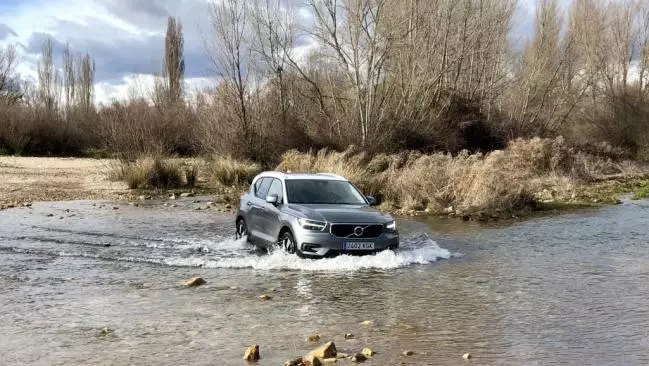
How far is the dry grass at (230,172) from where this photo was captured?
29.4 m

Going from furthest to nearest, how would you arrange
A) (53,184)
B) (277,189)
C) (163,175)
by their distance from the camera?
(53,184), (163,175), (277,189)

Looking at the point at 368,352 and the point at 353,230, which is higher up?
the point at 353,230

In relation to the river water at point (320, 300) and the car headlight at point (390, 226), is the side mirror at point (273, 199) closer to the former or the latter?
the river water at point (320, 300)

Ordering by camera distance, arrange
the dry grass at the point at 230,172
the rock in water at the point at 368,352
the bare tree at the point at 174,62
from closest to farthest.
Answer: the rock in water at the point at 368,352
the dry grass at the point at 230,172
the bare tree at the point at 174,62

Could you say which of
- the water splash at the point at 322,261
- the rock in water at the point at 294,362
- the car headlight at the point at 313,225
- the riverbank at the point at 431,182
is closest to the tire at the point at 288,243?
the water splash at the point at 322,261

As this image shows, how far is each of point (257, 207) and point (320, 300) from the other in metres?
4.57

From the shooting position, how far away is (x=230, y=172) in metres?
29.4

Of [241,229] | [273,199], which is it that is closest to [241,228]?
[241,229]

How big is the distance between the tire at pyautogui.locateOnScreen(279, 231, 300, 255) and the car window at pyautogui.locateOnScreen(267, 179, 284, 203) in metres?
0.85

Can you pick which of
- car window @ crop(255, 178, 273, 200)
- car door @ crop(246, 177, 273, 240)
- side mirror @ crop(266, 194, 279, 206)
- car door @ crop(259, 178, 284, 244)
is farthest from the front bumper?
car window @ crop(255, 178, 273, 200)

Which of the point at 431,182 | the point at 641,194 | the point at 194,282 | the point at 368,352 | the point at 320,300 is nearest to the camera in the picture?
the point at 368,352

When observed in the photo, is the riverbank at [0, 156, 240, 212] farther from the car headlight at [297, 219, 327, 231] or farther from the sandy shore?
the car headlight at [297, 219, 327, 231]

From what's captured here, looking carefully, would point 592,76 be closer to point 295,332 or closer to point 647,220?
point 647,220

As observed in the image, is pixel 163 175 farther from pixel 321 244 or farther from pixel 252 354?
pixel 252 354
